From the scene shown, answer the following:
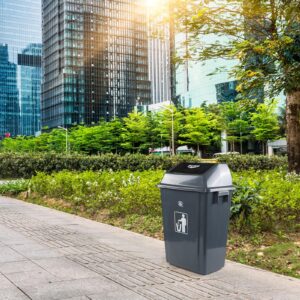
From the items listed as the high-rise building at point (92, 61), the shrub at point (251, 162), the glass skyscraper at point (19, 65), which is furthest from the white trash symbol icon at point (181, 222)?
the glass skyscraper at point (19, 65)

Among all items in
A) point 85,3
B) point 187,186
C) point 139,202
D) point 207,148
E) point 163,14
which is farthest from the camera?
point 85,3

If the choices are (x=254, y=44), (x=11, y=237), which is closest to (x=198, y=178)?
(x=11, y=237)

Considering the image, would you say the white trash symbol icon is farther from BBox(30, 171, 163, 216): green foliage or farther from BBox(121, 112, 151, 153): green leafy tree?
BBox(121, 112, 151, 153): green leafy tree

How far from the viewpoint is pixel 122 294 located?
14.8 ft

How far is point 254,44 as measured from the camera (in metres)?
8.88

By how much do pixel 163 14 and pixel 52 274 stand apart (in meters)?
9.07

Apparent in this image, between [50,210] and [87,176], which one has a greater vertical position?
[87,176]

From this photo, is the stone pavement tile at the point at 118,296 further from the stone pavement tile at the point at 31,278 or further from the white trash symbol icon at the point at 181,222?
the white trash symbol icon at the point at 181,222

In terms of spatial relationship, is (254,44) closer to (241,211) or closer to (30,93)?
(241,211)

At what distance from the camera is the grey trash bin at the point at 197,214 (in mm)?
5098

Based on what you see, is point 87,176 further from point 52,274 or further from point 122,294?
point 122,294

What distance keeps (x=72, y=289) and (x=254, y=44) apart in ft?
20.4

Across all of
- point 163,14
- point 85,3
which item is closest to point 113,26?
point 85,3

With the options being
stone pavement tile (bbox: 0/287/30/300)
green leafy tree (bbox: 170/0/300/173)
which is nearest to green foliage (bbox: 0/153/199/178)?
green leafy tree (bbox: 170/0/300/173)
